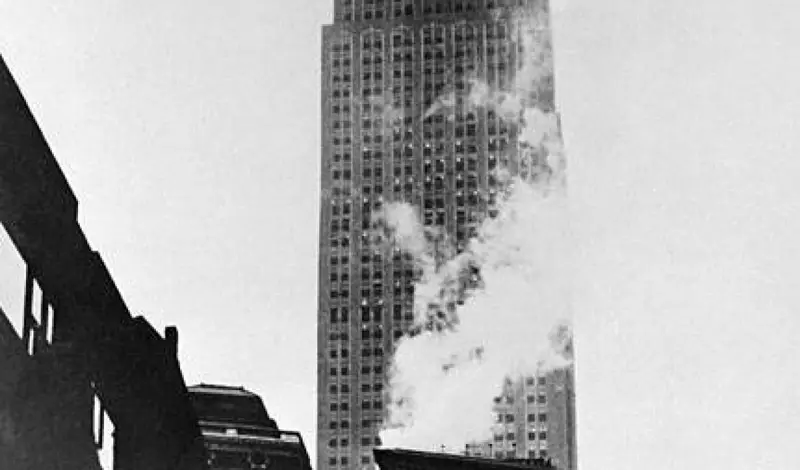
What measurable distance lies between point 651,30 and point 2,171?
9544mm

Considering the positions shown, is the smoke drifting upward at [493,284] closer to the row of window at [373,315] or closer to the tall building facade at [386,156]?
the tall building facade at [386,156]

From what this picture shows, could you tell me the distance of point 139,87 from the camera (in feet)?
41.1

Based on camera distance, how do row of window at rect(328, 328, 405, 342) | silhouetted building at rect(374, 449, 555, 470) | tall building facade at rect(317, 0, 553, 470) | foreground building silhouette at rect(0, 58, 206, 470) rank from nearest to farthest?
foreground building silhouette at rect(0, 58, 206, 470) → silhouetted building at rect(374, 449, 555, 470) → row of window at rect(328, 328, 405, 342) → tall building facade at rect(317, 0, 553, 470)

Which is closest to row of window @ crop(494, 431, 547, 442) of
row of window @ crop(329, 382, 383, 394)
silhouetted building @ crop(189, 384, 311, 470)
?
row of window @ crop(329, 382, 383, 394)

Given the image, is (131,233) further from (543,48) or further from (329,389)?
(543,48)

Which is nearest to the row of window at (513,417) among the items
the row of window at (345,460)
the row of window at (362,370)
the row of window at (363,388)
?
the row of window at (363,388)

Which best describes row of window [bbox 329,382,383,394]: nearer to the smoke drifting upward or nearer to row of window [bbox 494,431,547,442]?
the smoke drifting upward

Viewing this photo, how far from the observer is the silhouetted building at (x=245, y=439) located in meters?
34.4

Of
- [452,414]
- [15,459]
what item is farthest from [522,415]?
[15,459]

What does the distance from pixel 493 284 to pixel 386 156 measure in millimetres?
9186

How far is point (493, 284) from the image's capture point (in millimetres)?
75938

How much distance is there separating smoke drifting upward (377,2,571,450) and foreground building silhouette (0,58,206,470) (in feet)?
213

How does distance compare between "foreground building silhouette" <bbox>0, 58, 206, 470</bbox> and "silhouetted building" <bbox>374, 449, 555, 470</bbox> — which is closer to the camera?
"foreground building silhouette" <bbox>0, 58, 206, 470</bbox>

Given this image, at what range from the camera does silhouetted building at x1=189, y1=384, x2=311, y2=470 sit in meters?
34.4
